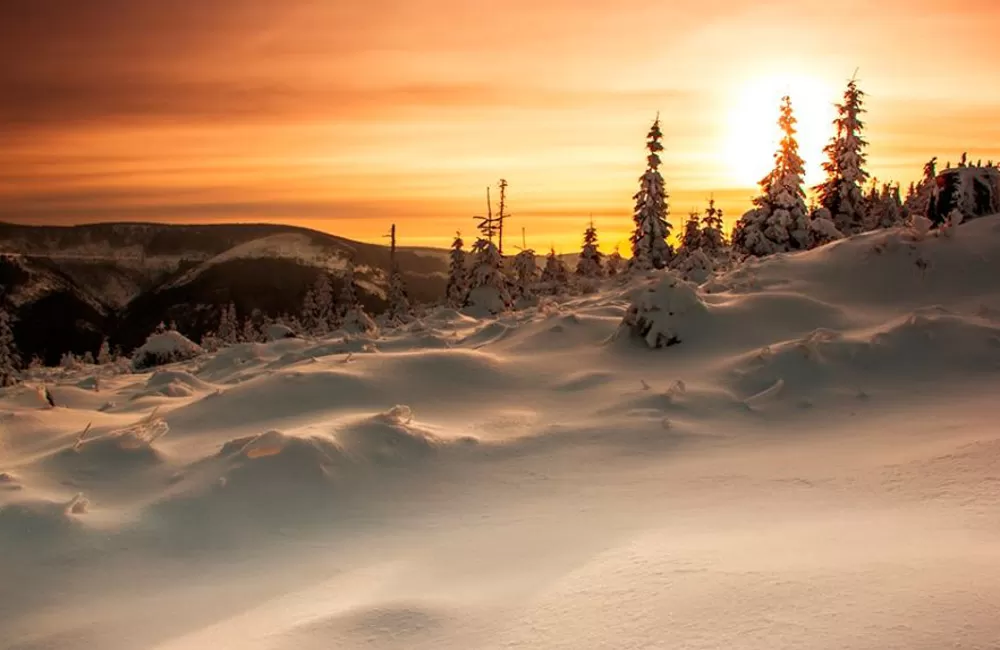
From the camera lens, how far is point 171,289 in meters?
196

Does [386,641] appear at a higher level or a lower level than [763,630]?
lower

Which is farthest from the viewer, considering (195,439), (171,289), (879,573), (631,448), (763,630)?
(171,289)

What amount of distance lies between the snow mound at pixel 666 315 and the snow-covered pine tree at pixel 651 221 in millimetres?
26937

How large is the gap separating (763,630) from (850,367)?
7258 mm

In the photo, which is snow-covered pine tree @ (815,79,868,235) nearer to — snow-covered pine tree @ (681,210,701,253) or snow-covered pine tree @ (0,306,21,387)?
snow-covered pine tree @ (681,210,701,253)

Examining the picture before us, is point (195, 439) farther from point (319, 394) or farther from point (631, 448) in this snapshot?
point (631, 448)

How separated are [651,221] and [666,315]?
1118 inches

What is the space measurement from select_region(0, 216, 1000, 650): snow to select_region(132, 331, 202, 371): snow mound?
12050 millimetres

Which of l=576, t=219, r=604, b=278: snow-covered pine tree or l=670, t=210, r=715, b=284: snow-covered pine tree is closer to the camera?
l=670, t=210, r=715, b=284: snow-covered pine tree

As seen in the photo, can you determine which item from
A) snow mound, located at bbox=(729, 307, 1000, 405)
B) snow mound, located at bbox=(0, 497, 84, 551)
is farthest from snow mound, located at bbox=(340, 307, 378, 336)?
snow mound, located at bbox=(0, 497, 84, 551)

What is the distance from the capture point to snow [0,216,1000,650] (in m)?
3.09

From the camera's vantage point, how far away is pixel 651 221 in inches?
1526

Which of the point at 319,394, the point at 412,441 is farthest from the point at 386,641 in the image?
the point at 319,394

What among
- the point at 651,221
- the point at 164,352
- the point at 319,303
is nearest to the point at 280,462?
the point at 164,352
